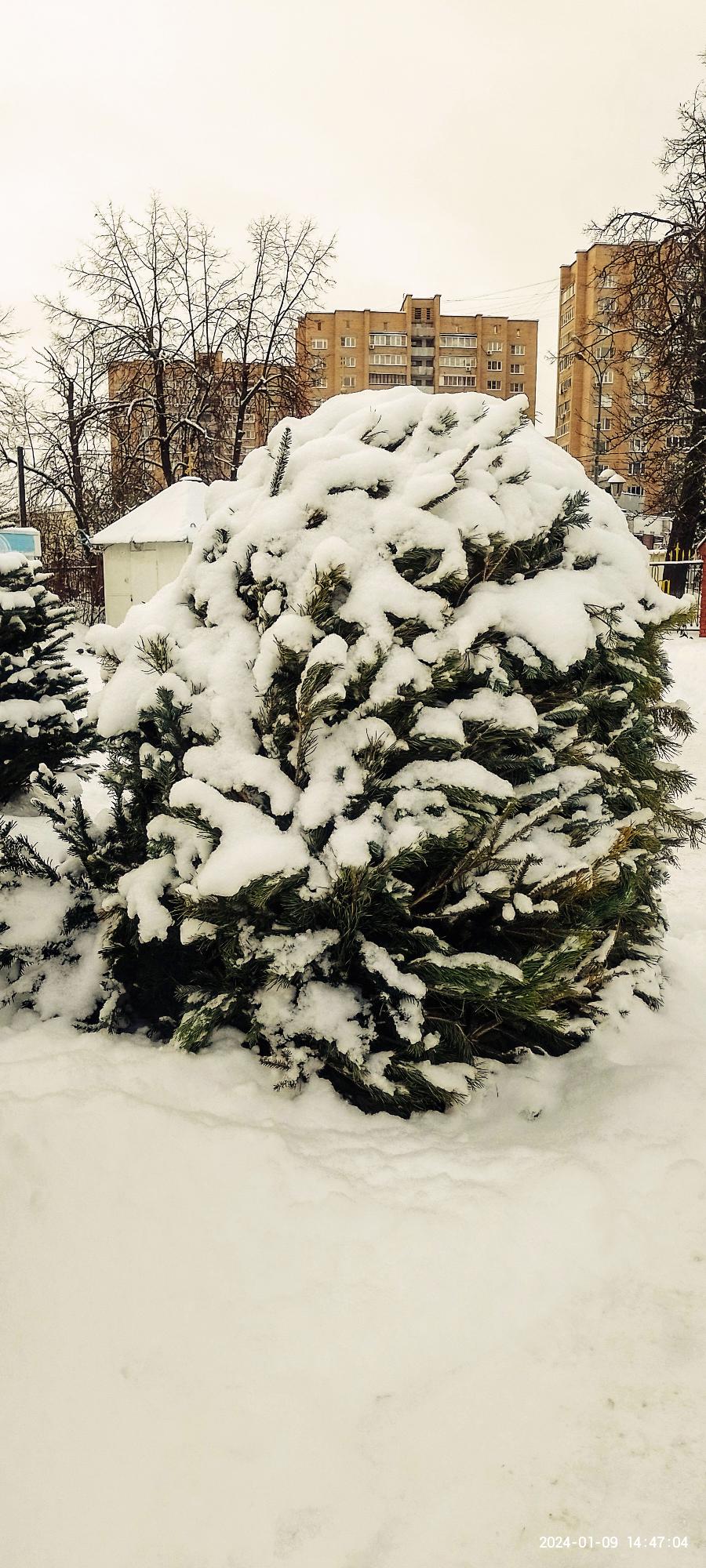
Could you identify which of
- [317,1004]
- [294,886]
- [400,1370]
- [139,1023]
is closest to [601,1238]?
[400,1370]

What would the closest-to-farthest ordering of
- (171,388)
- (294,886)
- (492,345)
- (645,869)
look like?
(294,886), (645,869), (171,388), (492,345)

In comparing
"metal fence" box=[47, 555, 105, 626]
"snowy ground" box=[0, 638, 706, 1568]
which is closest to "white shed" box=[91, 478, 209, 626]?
"metal fence" box=[47, 555, 105, 626]

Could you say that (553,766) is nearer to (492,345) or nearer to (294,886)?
(294,886)

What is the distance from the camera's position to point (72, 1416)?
5.15 feet

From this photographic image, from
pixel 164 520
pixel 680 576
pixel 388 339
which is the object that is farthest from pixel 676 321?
pixel 388 339

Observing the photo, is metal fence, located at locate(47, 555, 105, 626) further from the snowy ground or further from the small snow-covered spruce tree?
the snowy ground

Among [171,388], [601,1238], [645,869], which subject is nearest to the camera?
[601,1238]

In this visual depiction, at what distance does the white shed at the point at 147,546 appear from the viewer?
15898 millimetres

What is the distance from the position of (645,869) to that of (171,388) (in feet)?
92.1

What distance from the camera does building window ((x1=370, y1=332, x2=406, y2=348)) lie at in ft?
292

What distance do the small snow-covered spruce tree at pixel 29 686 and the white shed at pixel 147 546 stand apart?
Answer: 488 inches

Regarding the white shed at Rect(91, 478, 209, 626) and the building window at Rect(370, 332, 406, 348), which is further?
the building window at Rect(370, 332, 406, 348)

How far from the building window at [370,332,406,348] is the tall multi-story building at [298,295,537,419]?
3.1 inches

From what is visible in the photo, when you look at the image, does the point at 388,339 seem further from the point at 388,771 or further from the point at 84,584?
the point at 388,771
